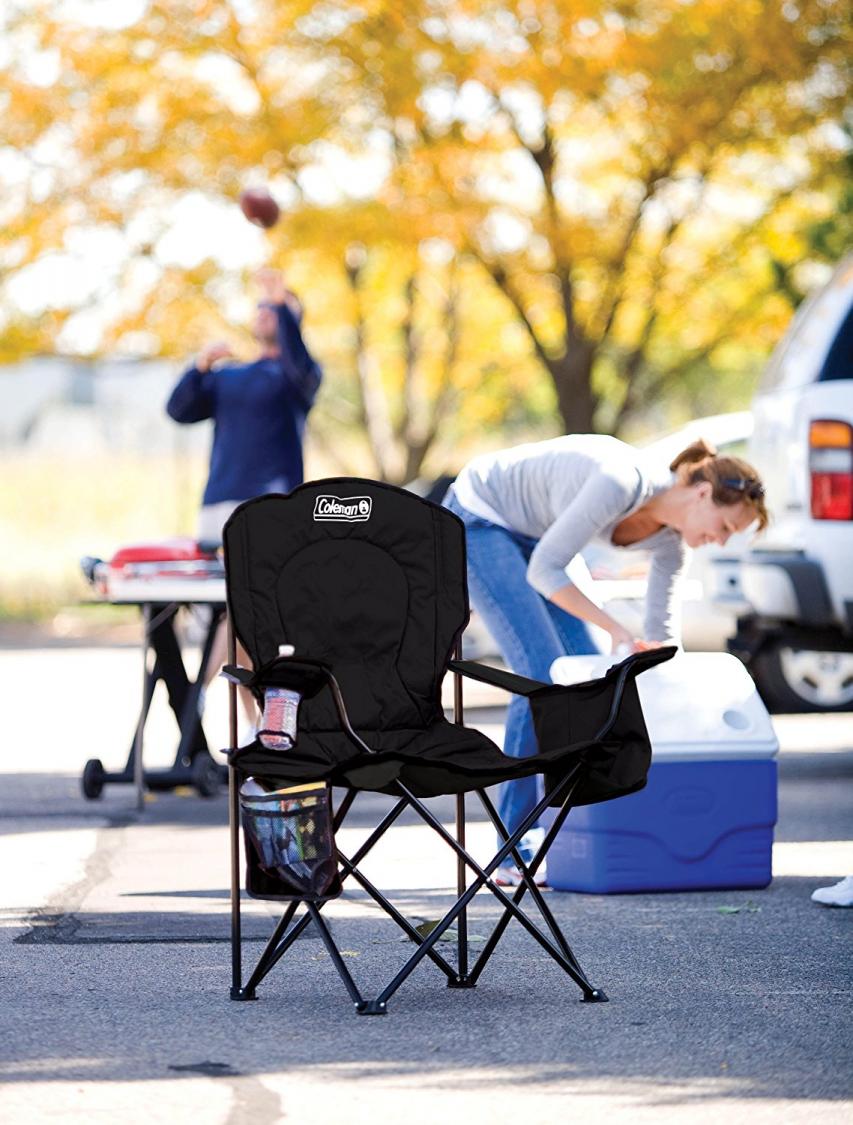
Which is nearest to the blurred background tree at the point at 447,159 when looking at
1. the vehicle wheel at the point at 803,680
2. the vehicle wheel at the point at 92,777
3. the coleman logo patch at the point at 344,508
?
the vehicle wheel at the point at 803,680

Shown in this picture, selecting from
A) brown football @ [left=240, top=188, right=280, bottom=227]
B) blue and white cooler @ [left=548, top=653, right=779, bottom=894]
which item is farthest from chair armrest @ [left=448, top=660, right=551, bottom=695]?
brown football @ [left=240, top=188, right=280, bottom=227]

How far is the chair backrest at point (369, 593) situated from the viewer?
546cm

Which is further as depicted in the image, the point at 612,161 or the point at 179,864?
the point at 612,161

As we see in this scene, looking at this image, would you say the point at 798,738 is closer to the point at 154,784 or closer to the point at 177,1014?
the point at 154,784

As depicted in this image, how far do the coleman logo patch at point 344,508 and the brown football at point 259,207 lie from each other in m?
4.30

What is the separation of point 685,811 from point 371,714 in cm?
158

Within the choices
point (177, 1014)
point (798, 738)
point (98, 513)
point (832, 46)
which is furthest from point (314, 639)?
point (98, 513)

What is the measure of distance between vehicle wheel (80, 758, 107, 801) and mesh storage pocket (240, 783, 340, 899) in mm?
3812

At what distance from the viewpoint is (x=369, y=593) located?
219 inches

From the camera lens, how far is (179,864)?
725 cm

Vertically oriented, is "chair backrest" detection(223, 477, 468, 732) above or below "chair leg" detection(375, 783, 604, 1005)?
above

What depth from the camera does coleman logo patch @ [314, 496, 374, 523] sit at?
5488 mm

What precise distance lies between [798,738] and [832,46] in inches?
340

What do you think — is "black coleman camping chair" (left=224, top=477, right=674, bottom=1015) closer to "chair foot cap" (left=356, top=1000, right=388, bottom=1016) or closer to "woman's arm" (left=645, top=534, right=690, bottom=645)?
"chair foot cap" (left=356, top=1000, right=388, bottom=1016)
